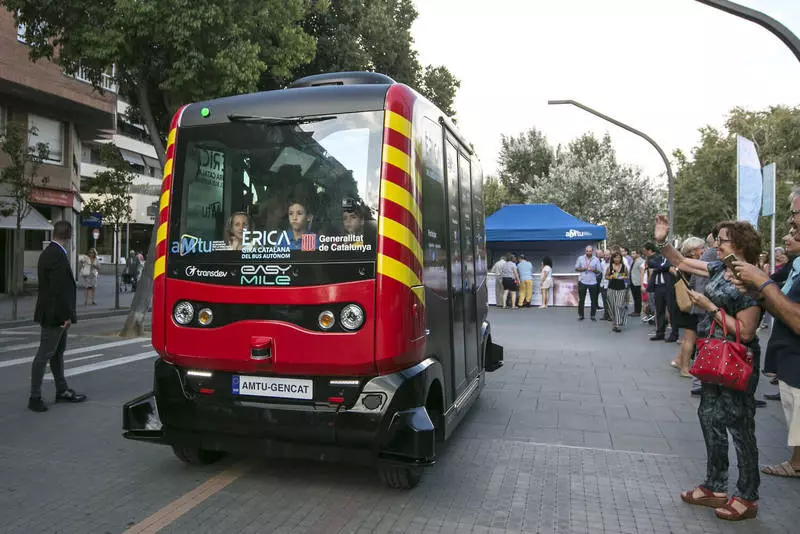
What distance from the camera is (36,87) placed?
20234mm

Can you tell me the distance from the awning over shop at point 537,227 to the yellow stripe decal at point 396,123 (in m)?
18.7

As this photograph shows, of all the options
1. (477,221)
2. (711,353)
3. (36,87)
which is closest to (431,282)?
(711,353)

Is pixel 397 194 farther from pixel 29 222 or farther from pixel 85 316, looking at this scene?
pixel 29 222

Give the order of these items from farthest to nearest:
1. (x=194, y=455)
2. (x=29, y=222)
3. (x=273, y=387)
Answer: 1. (x=29, y=222)
2. (x=194, y=455)
3. (x=273, y=387)

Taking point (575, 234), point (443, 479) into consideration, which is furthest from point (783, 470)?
point (575, 234)

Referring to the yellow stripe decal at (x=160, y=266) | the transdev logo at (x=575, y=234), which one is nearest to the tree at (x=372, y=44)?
the transdev logo at (x=575, y=234)

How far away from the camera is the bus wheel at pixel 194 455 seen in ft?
15.5

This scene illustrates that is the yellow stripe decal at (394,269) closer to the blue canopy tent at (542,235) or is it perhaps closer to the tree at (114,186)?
the tree at (114,186)

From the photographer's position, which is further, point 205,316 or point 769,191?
point 769,191

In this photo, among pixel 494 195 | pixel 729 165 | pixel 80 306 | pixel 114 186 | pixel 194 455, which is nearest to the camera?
pixel 194 455

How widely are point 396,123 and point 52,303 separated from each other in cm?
440

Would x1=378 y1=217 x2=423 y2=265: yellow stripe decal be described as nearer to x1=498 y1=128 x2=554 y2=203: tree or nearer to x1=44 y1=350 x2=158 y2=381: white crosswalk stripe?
x1=44 y1=350 x2=158 y2=381: white crosswalk stripe

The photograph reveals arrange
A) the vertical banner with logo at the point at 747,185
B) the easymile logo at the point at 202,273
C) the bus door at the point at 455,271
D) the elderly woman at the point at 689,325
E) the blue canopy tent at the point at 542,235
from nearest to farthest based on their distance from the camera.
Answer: the easymile logo at the point at 202,273 < the bus door at the point at 455,271 < the elderly woman at the point at 689,325 < the vertical banner with logo at the point at 747,185 < the blue canopy tent at the point at 542,235

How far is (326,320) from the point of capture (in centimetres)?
392
